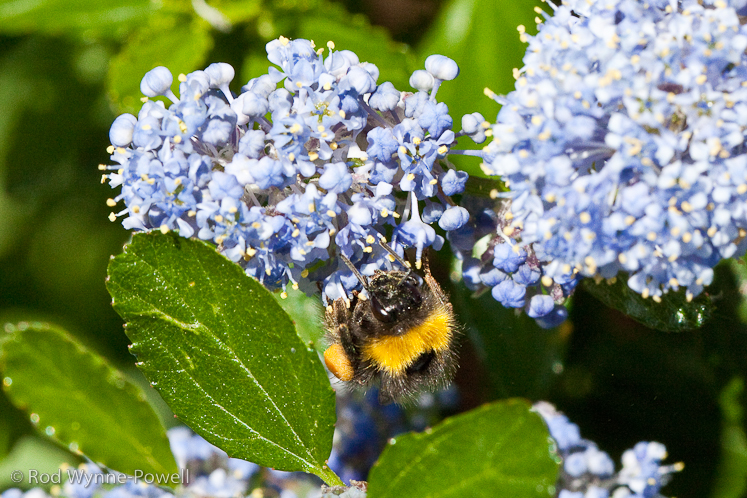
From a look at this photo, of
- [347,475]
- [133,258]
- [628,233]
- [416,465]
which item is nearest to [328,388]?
[416,465]

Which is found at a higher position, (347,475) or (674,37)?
(674,37)

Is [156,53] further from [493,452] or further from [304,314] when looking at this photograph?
[493,452]

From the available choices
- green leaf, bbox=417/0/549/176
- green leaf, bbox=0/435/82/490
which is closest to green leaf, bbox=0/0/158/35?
green leaf, bbox=417/0/549/176

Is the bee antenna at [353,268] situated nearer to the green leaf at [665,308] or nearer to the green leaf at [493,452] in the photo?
the green leaf at [493,452]

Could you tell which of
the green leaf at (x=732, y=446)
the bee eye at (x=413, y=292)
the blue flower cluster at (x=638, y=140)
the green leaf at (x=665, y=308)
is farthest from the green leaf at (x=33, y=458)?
the green leaf at (x=732, y=446)

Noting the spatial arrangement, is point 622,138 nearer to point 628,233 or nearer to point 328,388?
point 628,233

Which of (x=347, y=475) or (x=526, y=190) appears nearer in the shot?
(x=526, y=190)

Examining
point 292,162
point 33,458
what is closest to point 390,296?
point 292,162
